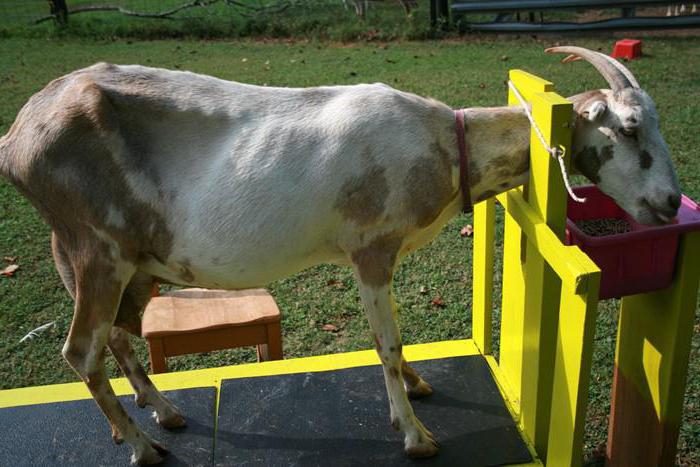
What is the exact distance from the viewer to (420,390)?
348 centimetres

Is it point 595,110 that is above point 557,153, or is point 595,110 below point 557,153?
above

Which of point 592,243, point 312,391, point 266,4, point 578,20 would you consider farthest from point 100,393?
point 266,4

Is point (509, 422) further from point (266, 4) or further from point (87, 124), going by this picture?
point (266, 4)

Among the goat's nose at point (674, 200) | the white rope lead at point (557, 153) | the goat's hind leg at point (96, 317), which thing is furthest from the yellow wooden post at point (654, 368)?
the goat's hind leg at point (96, 317)

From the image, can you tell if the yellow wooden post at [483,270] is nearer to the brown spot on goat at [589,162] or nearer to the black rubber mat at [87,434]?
the brown spot on goat at [589,162]

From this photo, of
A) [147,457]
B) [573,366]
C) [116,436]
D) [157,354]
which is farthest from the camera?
[157,354]

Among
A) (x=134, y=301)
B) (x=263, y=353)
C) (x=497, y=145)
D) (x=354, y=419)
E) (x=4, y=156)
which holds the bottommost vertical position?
(x=263, y=353)

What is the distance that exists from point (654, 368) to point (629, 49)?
835cm

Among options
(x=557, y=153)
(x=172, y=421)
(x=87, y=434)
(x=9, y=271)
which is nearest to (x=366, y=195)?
(x=557, y=153)

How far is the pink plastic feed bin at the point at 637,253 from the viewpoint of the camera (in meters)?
2.66

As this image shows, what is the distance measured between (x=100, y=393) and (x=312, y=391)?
105 centimetres

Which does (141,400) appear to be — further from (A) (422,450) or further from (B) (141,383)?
(A) (422,450)

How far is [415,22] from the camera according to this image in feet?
40.7

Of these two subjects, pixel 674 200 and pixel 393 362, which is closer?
pixel 674 200
